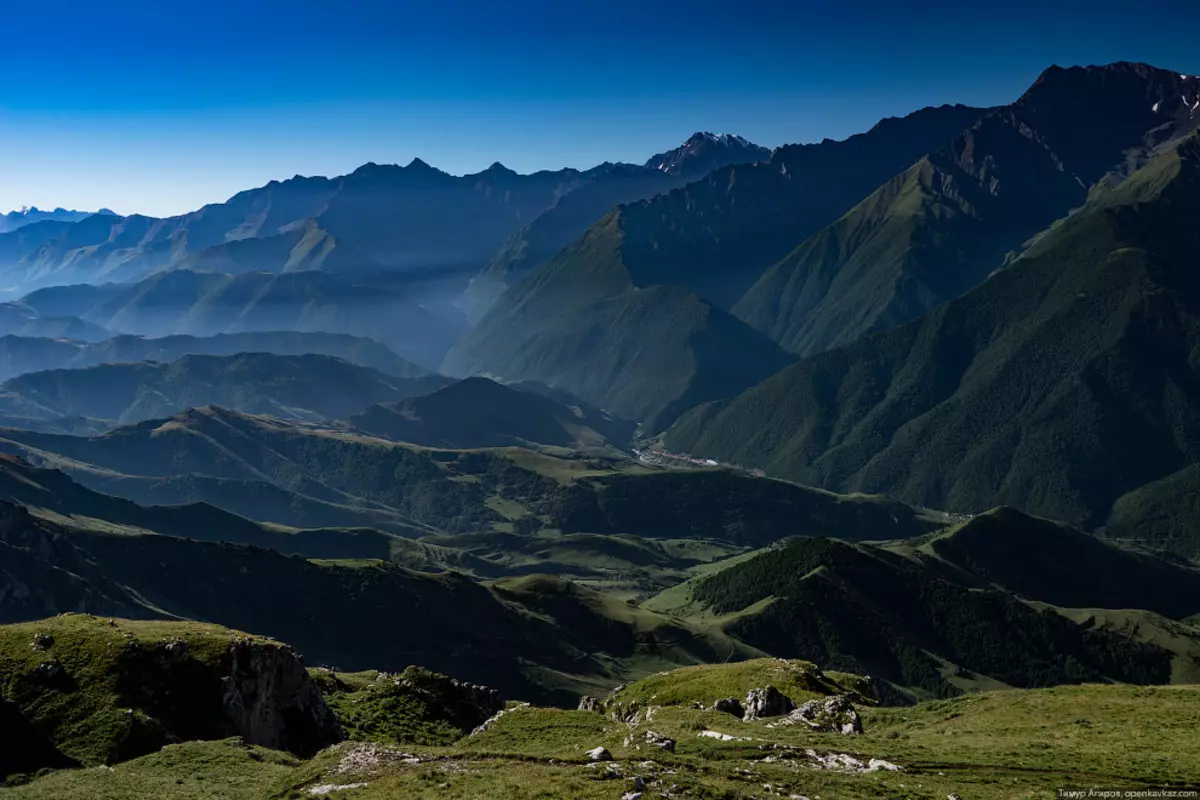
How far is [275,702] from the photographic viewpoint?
92062 millimetres

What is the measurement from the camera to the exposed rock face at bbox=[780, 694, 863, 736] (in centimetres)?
8619

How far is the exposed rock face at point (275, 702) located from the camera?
3489 inches

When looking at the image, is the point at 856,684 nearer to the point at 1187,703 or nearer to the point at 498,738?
the point at 1187,703

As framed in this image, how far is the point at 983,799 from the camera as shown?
59.4 m

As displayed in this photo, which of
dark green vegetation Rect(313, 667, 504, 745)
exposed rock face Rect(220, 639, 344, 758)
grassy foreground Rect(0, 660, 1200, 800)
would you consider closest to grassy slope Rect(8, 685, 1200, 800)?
grassy foreground Rect(0, 660, 1200, 800)

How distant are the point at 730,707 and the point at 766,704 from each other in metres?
3.57

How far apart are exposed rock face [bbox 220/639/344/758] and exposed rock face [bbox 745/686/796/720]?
1485 inches

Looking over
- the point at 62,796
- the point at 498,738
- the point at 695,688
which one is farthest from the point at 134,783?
the point at 695,688

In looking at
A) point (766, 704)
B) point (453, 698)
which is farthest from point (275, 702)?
point (766, 704)

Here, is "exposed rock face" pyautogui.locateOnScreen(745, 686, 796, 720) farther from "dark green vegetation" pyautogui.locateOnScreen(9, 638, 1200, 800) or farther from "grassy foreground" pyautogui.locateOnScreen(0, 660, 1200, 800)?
"dark green vegetation" pyautogui.locateOnScreen(9, 638, 1200, 800)

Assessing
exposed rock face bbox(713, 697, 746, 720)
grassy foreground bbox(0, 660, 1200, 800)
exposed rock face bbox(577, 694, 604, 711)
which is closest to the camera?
grassy foreground bbox(0, 660, 1200, 800)

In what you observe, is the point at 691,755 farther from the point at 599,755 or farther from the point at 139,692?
the point at 139,692

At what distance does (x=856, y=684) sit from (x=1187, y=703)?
53079 millimetres

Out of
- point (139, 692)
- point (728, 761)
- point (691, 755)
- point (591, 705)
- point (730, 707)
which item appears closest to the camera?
point (728, 761)
